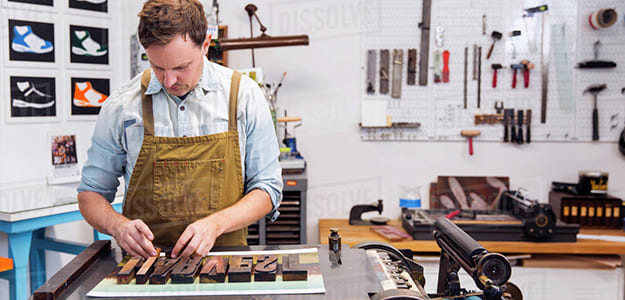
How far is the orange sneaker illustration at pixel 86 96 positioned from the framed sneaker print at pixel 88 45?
17cm

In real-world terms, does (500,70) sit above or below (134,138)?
above

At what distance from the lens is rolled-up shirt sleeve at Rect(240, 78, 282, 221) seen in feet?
4.99

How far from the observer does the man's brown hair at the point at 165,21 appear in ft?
4.20

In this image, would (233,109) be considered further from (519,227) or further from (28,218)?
(519,227)

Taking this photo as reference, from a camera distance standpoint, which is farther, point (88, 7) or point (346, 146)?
point (346, 146)

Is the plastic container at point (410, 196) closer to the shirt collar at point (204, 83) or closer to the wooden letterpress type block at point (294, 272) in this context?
the shirt collar at point (204, 83)

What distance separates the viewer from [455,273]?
3.87 feet

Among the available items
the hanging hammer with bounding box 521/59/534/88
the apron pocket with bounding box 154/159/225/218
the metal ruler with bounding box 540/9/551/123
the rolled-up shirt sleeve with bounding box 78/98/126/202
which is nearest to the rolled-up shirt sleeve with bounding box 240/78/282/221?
the apron pocket with bounding box 154/159/225/218

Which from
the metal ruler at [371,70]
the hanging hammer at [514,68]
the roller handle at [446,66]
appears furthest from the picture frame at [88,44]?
the hanging hammer at [514,68]

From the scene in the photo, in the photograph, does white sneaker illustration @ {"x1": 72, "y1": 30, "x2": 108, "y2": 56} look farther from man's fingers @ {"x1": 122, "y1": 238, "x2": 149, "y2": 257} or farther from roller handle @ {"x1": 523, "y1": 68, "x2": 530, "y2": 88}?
roller handle @ {"x1": 523, "y1": 68, "x2": 530, "y2": 88}

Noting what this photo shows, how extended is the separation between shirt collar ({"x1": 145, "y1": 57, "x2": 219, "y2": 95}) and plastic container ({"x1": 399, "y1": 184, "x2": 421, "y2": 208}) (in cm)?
213

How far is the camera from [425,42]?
342 cm

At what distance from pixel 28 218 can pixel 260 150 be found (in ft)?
Result: 5.29

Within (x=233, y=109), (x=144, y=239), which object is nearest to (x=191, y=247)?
(x=144, y=239)
